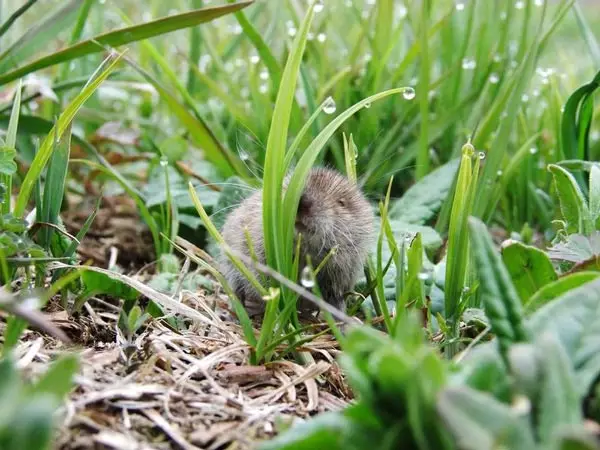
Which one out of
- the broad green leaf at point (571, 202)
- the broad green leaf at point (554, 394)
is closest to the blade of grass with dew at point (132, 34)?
the broad green leaf at point (571, 202)

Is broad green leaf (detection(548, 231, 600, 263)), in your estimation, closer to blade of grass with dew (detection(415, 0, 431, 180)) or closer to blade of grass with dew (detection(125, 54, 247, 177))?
blade of grass with dew (detection(415, 0, 431, 180))

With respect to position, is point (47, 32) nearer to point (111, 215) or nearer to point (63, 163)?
point (111, 215)

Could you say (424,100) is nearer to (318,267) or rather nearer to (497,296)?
(318,267)

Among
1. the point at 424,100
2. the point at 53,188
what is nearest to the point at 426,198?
the point at 424,100

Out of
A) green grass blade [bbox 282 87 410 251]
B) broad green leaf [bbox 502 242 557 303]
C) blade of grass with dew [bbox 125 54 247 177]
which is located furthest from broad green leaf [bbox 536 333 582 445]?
blade of grass with dew [bbox 125 54 247 177]

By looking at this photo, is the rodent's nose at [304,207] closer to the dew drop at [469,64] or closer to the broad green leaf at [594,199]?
the broad green leaf at [594,199]
